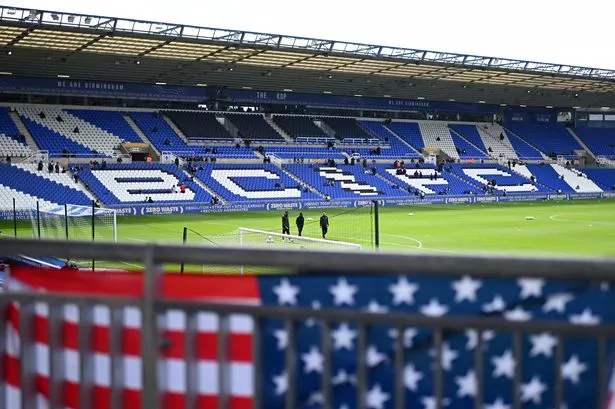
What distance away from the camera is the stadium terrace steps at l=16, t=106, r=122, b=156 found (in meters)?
51.8

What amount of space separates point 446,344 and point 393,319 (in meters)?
0.24

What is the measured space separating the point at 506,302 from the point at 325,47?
47.3m

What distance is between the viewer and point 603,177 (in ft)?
234

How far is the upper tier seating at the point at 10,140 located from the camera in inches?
1843

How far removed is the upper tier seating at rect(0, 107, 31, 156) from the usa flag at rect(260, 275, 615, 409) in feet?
158

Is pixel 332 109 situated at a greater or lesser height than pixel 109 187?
greater

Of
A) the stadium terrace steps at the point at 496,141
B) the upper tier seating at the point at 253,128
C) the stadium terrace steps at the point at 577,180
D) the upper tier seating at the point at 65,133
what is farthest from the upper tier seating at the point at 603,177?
the upper tier seating at the point at 65,133

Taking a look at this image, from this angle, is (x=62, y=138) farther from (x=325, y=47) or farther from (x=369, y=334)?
(x=369, y=334)

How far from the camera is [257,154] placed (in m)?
57.6

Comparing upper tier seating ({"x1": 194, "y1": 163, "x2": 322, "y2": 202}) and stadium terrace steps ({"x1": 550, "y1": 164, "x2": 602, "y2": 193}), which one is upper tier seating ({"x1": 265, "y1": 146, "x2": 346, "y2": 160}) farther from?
stadium terrace steps ({"x1": 550, "y1": 164, "x2": 602, "y2": 193})

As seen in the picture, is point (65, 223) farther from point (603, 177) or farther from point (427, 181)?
point (603, 177)

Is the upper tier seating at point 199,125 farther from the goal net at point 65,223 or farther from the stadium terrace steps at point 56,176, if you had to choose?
the goal net at point 65,223

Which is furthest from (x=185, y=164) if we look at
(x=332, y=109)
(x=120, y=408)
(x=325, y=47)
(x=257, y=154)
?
(x=120, y=408)

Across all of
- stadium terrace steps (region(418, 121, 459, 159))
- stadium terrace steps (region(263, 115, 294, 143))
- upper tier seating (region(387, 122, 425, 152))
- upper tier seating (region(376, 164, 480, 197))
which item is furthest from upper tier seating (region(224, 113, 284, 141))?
stadium terrace steps (region(418, 121, 459, 159))
